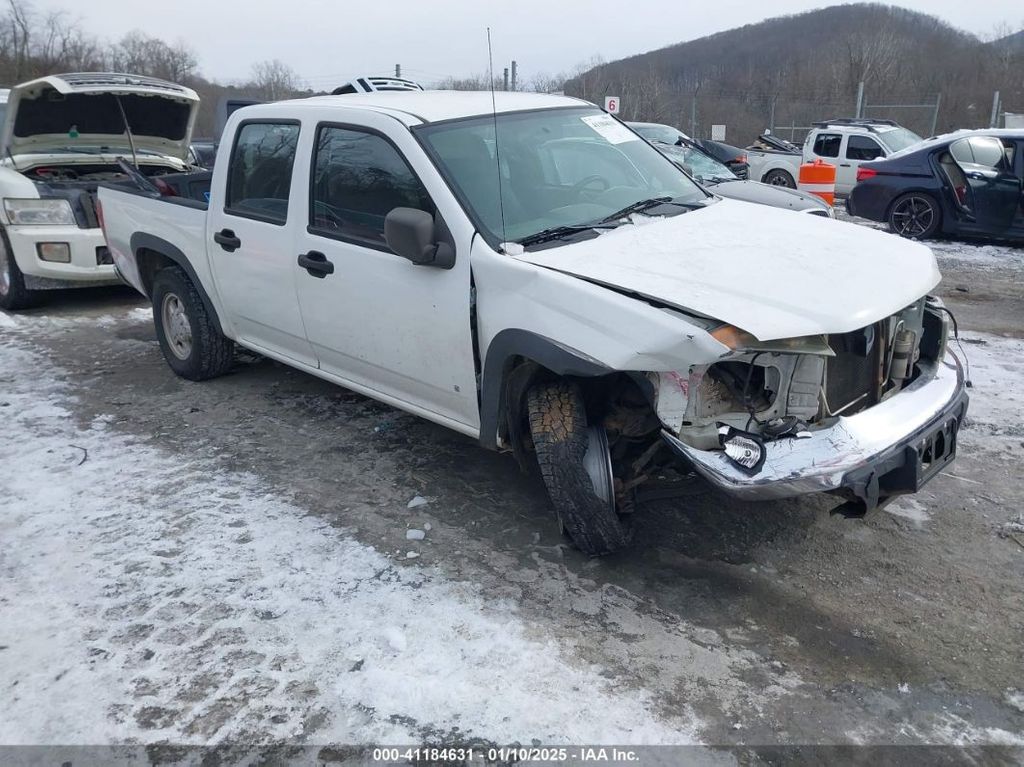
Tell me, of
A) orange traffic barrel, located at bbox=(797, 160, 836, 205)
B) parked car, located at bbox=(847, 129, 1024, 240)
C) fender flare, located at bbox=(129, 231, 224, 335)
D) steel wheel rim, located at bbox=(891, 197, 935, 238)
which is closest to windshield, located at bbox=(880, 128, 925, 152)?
parked car, located at bbox=(847, 129, 1024, 240)

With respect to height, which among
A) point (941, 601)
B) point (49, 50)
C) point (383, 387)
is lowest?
point (941, 601)

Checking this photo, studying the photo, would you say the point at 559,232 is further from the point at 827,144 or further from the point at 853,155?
the point at 827,144

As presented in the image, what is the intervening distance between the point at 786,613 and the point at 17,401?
5.13 m

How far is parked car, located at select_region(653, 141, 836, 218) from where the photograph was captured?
27.2 ft

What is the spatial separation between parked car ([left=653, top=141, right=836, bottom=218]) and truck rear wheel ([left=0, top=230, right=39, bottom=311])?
6.11 m

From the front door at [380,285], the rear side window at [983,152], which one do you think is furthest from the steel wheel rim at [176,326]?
the rear side window at [983,152]

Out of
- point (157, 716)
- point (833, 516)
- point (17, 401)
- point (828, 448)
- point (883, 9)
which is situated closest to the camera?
point (157, 716)

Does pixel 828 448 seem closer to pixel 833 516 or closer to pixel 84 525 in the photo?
pixel 833 516

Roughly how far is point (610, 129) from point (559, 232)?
1.25 m

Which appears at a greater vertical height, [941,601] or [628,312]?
[628,312]

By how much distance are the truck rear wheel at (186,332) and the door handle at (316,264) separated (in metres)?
1.55

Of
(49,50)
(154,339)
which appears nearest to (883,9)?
(49,50)

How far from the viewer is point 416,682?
278 cm

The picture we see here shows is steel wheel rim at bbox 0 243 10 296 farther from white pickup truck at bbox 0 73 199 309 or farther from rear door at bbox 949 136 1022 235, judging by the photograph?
rear door at bbox 949 136 1022 235
